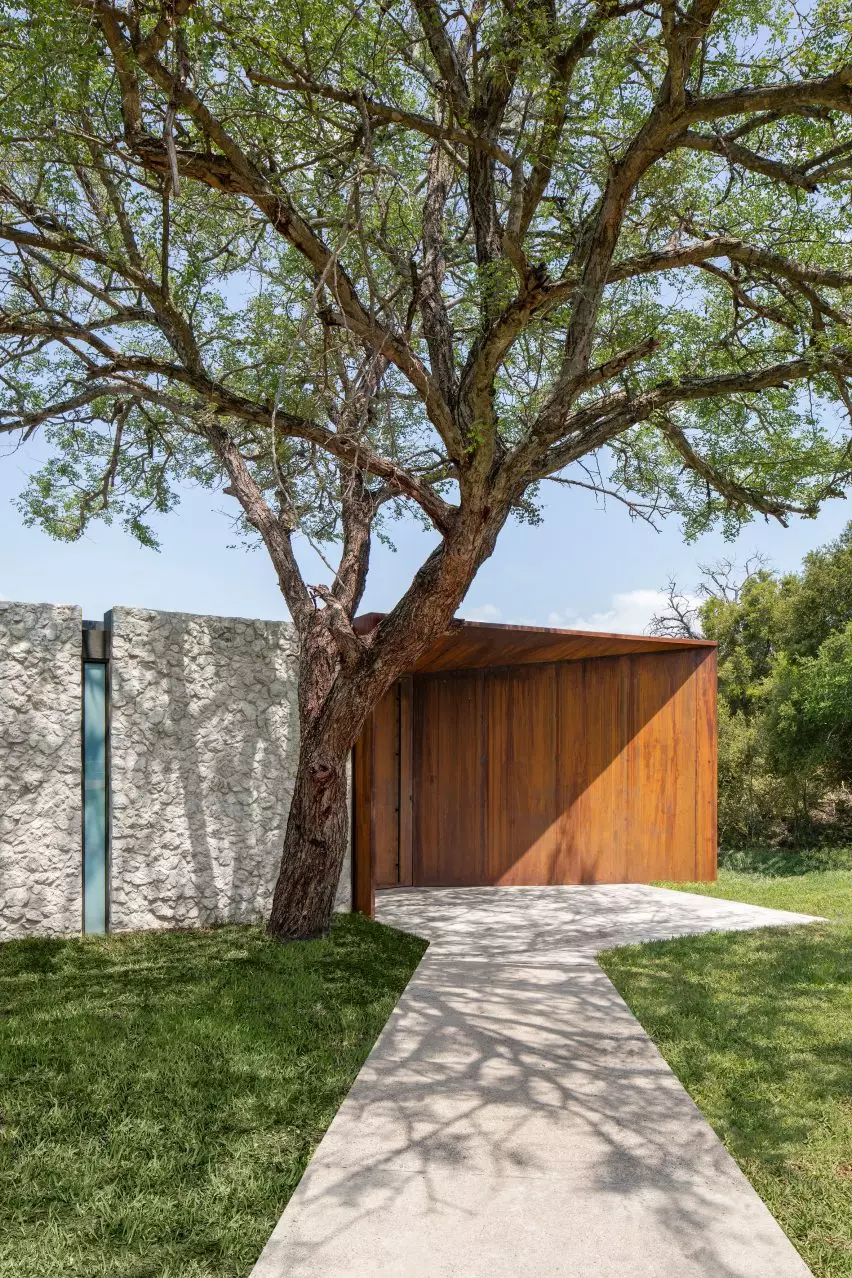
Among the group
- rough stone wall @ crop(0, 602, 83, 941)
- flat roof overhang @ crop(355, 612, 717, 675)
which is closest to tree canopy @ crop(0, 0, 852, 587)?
flat roof overhang @ crop(355, 612, 717, 675)

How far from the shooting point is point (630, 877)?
9461 millimetres

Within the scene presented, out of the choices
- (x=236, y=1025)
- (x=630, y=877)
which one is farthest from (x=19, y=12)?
(x=630, y=877)

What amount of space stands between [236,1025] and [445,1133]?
56.8 inches

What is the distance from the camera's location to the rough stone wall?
6.20m

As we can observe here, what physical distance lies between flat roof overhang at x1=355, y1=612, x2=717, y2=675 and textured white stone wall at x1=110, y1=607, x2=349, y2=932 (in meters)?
1.03

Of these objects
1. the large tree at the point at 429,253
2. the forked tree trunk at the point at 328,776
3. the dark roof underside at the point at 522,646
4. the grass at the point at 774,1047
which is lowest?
the grass at the point at 774,1047

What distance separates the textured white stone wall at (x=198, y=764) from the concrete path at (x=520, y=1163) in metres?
2.60

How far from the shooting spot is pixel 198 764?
6.95 m

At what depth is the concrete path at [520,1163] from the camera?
2.27m

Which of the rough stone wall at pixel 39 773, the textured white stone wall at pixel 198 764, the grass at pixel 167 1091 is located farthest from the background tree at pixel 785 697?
the rough stone wall at pixel 39 773

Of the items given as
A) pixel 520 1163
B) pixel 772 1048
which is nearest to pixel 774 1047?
pixel 772 1048

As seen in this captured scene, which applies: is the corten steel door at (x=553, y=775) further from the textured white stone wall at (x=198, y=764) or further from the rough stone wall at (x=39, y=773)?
the rough stone wall at (x=39, y=773)

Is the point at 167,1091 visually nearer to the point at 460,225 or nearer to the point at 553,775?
the point at 553,775

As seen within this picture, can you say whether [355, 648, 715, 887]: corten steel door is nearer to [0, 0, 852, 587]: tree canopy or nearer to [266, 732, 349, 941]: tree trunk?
[0, 0, 852, 587]: tree canopy
